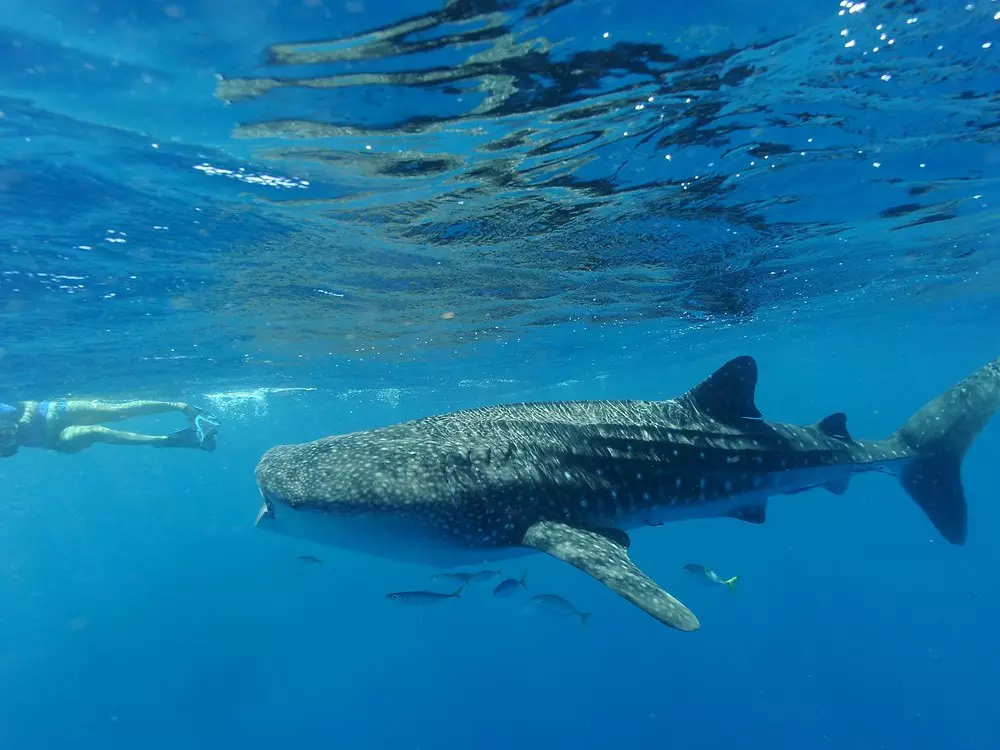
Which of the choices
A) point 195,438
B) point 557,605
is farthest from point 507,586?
point 195,438

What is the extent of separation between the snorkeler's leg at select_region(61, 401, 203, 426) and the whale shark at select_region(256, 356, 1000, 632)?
59.0ft

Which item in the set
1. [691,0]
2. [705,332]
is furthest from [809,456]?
[705,332]

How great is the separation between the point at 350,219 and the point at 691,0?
24.7 ft

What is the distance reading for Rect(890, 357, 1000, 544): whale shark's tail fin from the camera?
952 cm

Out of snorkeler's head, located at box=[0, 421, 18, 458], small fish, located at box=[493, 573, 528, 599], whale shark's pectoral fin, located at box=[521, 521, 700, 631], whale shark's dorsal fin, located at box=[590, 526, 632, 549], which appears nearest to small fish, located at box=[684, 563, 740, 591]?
small fish, located at box=[493, 573, 528, 599]

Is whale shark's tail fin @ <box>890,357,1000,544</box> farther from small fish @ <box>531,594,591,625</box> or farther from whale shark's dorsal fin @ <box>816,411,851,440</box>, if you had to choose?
small fish @ <box>531,594,591,625</box>

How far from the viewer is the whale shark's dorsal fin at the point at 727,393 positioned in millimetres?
8117

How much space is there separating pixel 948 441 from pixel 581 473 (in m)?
7.02

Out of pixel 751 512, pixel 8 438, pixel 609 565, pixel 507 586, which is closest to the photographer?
pixel 609 565

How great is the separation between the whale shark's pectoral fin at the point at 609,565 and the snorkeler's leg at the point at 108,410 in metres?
19.8

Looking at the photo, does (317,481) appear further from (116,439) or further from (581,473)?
(116,439)

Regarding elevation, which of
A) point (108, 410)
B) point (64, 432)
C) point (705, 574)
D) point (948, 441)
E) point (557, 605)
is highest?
point (948, 441)

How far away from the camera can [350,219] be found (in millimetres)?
11812

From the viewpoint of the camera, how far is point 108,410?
22.5 meters
